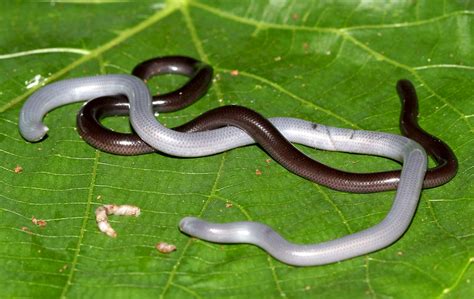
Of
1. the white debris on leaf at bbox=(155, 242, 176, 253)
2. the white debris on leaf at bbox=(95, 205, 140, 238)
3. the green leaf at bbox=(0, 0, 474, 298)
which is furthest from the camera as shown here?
the white debris on leaf at bbox=(95, 205, 140, 238)

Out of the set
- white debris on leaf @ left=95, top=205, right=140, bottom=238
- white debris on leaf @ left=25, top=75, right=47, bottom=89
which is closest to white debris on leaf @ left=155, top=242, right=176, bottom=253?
white debris on leaf @ left=95, top=205, right=140, bottom=238

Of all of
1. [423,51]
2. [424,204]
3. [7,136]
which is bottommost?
[424,204]

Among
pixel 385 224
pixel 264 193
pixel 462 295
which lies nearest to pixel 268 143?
pixel 264 193

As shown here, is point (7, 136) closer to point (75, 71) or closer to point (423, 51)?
point (75, 71)

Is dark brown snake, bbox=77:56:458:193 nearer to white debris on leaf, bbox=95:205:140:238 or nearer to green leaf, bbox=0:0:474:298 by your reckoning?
green leaf, bbox=0:0:474:298

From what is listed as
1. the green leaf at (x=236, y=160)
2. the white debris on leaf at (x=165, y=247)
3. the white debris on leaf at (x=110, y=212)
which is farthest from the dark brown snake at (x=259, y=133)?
the white debris on leaf at (x=165, y=247)

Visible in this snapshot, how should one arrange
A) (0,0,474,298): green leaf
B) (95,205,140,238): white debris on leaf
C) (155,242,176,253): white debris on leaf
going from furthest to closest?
1. (95,205,140,238): white debris on leaf
2. (155,242,176,253): white debris on leaf
3. (0,0,474,298): green leaf

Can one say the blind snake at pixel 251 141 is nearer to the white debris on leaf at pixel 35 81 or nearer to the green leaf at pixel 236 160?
the green leaf at pixel 236 160
